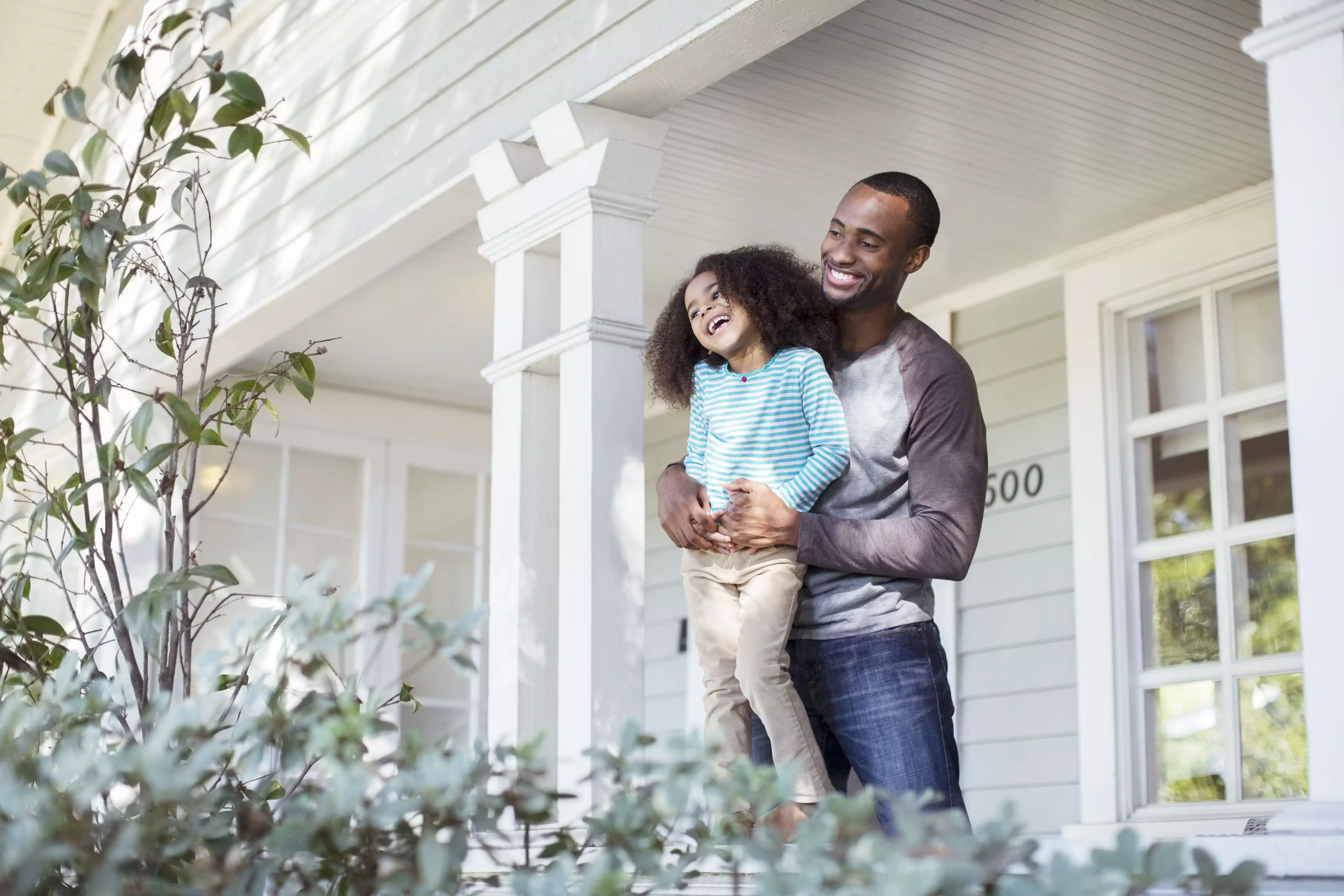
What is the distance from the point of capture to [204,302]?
200 inches

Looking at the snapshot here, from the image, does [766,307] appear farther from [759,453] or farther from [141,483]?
[141,483]

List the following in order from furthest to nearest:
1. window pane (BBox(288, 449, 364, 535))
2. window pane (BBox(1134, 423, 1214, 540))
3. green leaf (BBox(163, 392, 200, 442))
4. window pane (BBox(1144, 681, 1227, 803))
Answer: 1. window pane (BBox(288, 449, 364, 535))
2. window pane (BBox(1134, 423, 1214, 540))
3. window pane (BBox(1144, 681, 1227, 803))
4. green leaf (BBox(163, 392, 200, 442))

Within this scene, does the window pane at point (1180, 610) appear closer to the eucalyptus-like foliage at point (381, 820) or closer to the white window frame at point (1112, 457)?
the white window frame at point (1112, 457)

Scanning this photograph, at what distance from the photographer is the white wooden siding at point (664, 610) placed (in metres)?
6.27

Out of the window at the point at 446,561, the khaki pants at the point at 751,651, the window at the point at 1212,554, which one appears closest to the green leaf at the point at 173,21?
the khaki pants at the point at 751,651

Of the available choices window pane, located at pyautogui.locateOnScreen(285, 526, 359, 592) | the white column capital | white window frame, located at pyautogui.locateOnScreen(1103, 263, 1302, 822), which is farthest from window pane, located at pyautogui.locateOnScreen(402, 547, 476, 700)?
the white column capital

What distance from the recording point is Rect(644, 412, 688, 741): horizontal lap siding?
6.27 metres

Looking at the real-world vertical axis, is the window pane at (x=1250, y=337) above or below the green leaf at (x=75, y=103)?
above

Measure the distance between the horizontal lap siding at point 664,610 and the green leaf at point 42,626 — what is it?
A: 398 centimetres

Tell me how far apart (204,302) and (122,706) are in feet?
11.3

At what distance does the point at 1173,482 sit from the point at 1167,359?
36cm

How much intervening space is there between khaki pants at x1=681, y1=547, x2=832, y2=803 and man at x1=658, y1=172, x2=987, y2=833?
1.3 inches

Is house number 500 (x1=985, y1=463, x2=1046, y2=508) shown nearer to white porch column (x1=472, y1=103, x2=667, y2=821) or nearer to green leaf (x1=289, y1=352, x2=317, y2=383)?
white porch column (x1=472, y1=103, x2=667, y2=821)

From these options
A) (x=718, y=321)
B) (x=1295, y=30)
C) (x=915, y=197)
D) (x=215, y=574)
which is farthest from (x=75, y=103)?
(x=1295, y=30)
